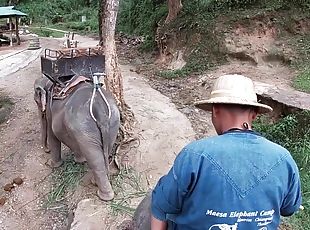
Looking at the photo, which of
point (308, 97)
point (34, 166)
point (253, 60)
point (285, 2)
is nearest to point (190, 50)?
point (253, 60)

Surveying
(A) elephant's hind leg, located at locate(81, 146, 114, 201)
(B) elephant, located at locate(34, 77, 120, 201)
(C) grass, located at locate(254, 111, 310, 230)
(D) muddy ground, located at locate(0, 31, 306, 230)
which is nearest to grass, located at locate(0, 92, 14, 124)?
(D) muddy ground, located at locate(0, 31, 306, 230)

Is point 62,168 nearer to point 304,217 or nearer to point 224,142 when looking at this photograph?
point 304,217

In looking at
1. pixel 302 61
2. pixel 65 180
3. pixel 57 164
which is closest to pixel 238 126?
pixel 65 180

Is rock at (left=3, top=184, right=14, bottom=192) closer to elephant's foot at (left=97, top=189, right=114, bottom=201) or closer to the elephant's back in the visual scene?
elephant's foot at (left=97, top=189, right=114, bottom=201)

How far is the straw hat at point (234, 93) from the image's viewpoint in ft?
5.50

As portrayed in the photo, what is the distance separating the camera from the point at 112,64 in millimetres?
5902

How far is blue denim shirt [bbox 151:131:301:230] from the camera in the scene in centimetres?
157

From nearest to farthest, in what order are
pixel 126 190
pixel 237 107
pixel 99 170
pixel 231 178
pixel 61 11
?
pixel 231 178
pixel 237 107
pixel 99 170
pixel 126 190
pixel 61 11

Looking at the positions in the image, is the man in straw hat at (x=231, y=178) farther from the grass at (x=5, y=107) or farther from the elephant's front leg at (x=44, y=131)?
the grass at (x=5, y=107)

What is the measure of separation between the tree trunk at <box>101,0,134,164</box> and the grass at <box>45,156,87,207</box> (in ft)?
2.44

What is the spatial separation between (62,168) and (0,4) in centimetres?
2619

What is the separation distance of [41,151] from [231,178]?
4684 millimetres

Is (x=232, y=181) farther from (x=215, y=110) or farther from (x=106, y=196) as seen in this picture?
(x=106, y=196)

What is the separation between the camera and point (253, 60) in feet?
30.8
